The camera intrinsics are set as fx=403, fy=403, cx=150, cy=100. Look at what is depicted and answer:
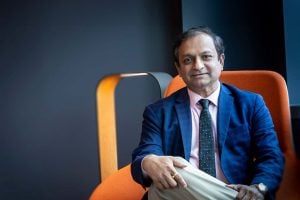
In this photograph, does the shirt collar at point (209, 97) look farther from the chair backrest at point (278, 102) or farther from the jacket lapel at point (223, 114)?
the chair backrest at point (278, 102)

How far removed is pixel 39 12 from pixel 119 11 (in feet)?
1.56

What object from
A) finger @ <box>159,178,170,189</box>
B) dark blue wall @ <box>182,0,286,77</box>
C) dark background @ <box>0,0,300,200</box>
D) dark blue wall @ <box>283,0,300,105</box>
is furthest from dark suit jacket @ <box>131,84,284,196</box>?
dark background @ <box>0,0,300,200</box>

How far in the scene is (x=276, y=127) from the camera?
4.80ft

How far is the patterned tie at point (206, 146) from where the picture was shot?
4.12 feet

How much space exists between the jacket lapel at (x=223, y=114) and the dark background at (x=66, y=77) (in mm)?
1109

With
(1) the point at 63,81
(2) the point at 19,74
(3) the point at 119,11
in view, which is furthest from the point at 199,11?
(2) the point at 19,74

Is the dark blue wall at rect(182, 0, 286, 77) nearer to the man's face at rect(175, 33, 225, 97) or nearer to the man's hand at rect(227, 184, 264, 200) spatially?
the man's face at rect(175, 33, 225, 97)

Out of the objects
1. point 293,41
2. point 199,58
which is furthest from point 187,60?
point 293,41

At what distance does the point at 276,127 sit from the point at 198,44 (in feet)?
1.48

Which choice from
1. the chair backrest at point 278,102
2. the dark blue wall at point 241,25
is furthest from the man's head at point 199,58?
the dark blue wall at point 241,25

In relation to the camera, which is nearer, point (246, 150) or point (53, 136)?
point (246, 150)

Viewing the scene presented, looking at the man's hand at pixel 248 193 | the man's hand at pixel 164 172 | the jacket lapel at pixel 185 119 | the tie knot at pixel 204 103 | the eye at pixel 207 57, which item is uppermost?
the eye at pixel 207 57

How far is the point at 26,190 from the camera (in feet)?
8.07

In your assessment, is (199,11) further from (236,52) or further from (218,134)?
(218,134)
